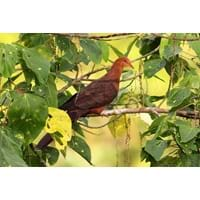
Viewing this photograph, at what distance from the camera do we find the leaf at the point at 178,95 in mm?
1830

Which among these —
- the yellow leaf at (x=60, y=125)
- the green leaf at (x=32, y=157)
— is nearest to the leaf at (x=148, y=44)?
the yellow leaf at (x=60, y=125)

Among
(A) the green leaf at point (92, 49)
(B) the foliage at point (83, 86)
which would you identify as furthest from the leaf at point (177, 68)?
(A) the green leaf at point (92, 49)

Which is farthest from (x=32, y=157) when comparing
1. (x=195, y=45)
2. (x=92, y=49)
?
(x=195, y=45)

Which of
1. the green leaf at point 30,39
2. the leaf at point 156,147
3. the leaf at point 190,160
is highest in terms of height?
the green leaf at point 30,39

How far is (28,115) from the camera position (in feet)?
5.84

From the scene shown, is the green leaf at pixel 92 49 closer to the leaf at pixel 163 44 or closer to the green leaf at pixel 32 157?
the leaf at pixel 163 44

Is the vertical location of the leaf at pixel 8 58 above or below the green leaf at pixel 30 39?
below

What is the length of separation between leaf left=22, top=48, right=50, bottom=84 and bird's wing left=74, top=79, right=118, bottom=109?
0.12m

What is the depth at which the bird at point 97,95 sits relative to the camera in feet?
6.04

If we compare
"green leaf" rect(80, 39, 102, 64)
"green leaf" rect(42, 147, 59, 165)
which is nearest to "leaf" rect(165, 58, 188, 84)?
"green leaf" rect(80, 39, 102, 64)

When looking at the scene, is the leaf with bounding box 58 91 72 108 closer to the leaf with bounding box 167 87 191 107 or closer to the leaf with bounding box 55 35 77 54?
the leaf with bounding box 55 35 77 54

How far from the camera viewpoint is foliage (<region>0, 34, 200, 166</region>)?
1.81 metres

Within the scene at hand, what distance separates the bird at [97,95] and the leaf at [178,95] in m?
0.16

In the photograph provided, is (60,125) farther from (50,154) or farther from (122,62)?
(122,62)
